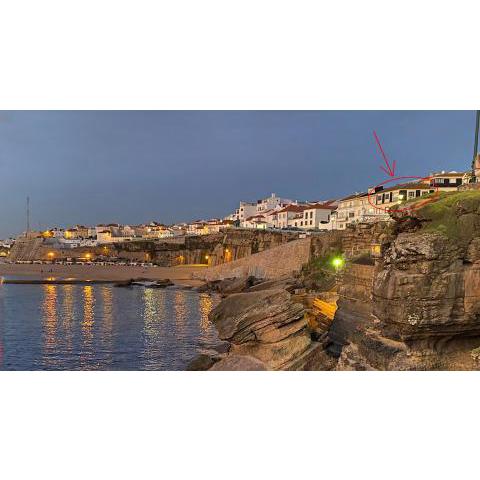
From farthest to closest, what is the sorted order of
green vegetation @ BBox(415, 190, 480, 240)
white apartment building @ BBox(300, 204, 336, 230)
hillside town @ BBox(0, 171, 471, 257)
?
white apartment building @ BBox(300, 204, 336, 230) < hillside town @ BBox(0, 171, 471, 257) < green vegetation @ BBox(415, 190, 480, 240)

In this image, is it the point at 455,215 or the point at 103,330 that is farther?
the point at 103,330

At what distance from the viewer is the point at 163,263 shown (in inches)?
2179

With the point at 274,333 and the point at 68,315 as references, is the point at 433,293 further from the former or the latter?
the point at 68,315

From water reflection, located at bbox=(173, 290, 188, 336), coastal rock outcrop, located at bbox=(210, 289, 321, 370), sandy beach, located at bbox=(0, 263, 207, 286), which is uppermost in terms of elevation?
coastal rock outcrop, located at bbox=(210, 289, 321, 370)

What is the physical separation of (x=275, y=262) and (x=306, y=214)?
2140 centimetres

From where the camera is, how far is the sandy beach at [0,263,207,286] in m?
41.6

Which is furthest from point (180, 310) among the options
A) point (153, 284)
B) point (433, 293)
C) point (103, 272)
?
point (103, 272)

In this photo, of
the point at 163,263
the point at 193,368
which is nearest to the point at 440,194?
the point at 193,368

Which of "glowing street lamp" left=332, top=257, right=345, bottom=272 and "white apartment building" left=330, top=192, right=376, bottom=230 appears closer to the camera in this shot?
"glowing street lamp" left=332, top=257, right=345, bottom=272

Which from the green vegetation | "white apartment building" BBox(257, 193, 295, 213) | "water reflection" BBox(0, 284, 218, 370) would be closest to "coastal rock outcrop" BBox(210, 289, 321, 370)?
"water reflection" BBox(0, 284, 218, 370)

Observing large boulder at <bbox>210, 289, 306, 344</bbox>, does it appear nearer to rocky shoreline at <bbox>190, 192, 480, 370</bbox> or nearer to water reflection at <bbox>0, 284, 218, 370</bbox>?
rocky shoreline at <bbox>190, 192, 480, 370</bbox>

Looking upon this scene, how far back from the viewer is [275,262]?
30609mm

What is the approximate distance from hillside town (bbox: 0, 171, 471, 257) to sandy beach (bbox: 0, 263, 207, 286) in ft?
35.2
